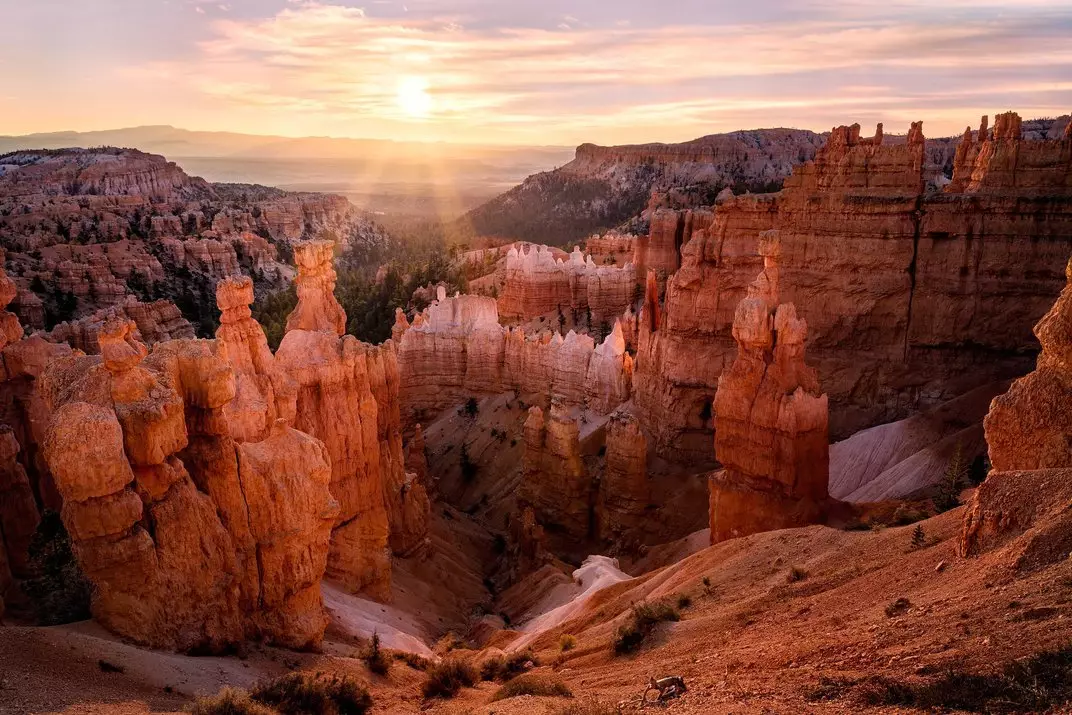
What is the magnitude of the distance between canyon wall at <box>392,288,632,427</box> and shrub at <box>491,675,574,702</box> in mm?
23672

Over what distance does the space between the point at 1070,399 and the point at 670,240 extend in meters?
38.5

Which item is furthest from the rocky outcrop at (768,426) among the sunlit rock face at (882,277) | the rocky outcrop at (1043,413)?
the rocky outcrop at (1043,413)

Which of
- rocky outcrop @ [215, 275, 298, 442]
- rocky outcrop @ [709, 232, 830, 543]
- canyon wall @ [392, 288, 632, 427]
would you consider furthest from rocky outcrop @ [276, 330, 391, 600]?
canyon wall @ [392, 288, 632, 427]

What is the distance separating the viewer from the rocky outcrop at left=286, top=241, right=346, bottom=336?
19375 mm

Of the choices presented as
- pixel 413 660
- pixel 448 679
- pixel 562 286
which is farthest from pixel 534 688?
pixel 562 286

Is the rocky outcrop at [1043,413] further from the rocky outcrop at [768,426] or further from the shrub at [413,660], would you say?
the shrub at [413,660]

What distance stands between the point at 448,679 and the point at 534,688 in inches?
79.9

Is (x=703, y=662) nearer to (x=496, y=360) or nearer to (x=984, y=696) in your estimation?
(x=984, y=696)

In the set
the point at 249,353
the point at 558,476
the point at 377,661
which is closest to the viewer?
the point at 377,661

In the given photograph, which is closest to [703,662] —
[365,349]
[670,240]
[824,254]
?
[365,349]

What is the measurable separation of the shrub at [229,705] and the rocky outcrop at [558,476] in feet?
58.9

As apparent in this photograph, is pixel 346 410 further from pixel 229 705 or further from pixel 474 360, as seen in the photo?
pixel 474 360

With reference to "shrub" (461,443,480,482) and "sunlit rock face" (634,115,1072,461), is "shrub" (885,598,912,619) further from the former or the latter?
"shrub" (461,443,480,482)

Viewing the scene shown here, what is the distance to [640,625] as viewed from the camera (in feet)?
37.3
